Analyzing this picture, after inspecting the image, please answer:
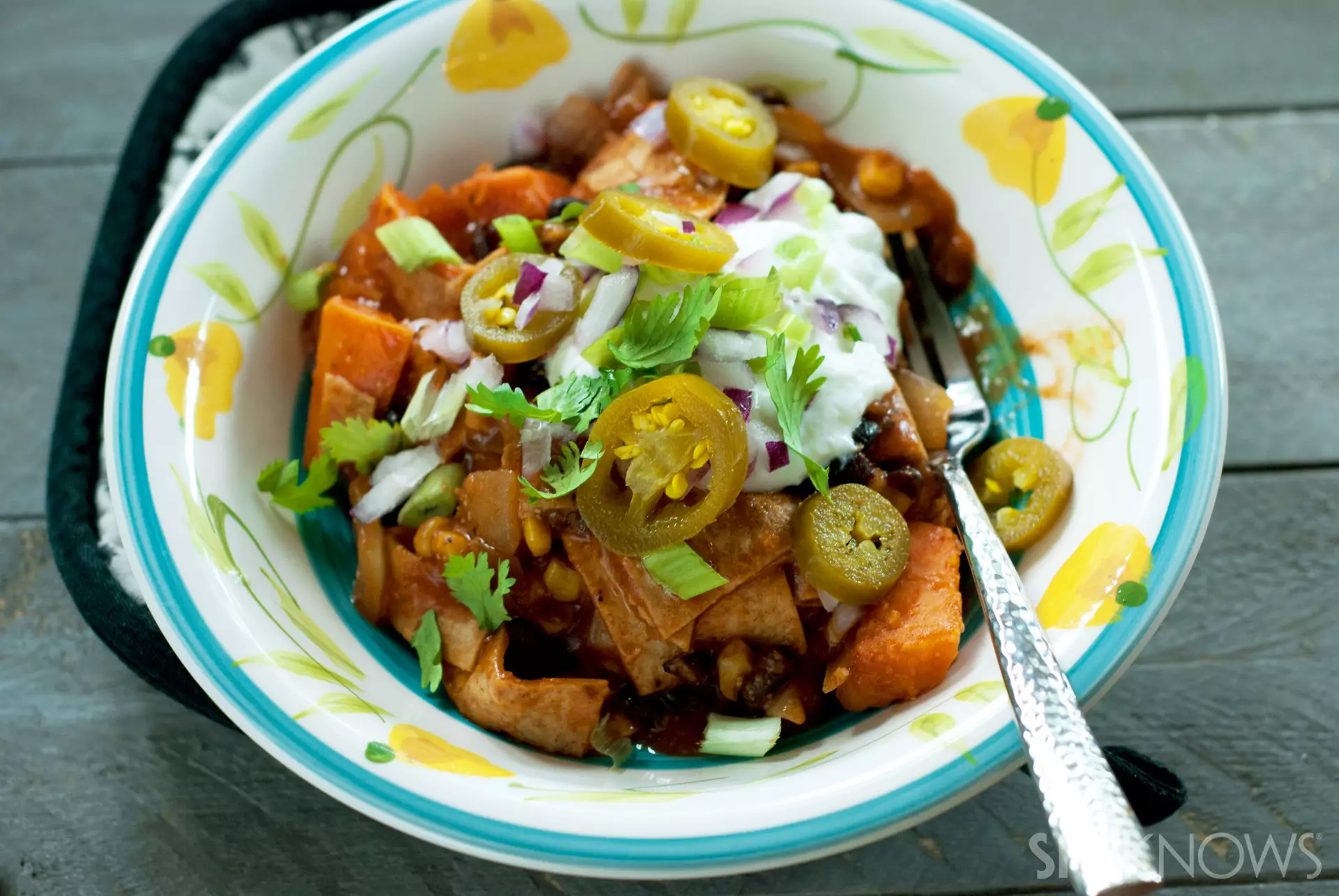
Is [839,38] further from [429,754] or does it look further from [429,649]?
[429,754]

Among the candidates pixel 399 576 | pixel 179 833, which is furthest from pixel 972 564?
pixel 179 833

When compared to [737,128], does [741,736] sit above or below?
below

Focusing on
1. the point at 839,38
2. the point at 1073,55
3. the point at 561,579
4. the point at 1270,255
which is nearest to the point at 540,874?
the point at 561,579

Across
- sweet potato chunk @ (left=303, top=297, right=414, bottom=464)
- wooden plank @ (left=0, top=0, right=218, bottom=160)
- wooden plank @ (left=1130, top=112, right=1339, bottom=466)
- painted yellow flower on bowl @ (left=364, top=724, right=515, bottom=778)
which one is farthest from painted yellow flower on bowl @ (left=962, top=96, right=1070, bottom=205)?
wooden plank @ (left=0, top=0, right=218, bottom=160)

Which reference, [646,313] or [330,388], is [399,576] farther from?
[646,313]

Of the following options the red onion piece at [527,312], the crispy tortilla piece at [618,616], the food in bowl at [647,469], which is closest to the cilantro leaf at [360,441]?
the food in bowl at [647,469]

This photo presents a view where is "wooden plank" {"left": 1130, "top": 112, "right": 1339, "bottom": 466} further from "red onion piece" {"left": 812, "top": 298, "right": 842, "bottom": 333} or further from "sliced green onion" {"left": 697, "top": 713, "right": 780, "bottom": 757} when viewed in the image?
"sliced green onion" {"left": 697, "top": 713, "right": 780, "bottom": 757}
